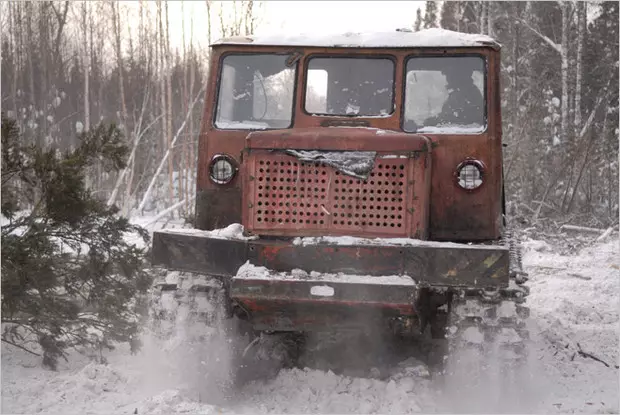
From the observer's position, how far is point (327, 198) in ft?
16.7

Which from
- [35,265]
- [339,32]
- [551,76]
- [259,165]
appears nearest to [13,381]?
[35,265]

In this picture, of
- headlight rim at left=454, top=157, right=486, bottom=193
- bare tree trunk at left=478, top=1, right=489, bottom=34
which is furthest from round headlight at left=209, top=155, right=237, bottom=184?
bare tree trunk at left=478, top=1, right=489, bottom=34

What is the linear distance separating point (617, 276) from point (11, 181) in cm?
780

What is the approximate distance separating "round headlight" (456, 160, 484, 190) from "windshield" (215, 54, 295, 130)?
1476 mm

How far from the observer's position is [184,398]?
5.12m

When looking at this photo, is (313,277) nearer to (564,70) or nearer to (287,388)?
(287,388)

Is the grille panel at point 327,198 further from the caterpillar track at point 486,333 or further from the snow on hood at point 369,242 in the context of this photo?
the caterpillar track at point 486,333

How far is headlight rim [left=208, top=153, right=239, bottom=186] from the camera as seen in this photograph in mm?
5934

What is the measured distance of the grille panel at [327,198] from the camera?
5.05 m

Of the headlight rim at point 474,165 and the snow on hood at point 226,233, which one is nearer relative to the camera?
the snow on hood at point 226,233

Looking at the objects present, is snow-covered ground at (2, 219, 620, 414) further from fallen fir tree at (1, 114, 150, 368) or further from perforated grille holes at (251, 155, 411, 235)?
perforated grille holes at (251, 155, 411, 235)

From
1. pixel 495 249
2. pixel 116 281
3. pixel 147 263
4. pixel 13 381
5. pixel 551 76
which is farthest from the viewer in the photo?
pixel 551 76

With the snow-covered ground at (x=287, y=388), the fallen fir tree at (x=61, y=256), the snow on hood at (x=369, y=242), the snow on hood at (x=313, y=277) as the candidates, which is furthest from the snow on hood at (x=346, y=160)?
the fallen fir tree at (x=61, y=256)

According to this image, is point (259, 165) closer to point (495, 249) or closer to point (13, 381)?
point (495, 249)
